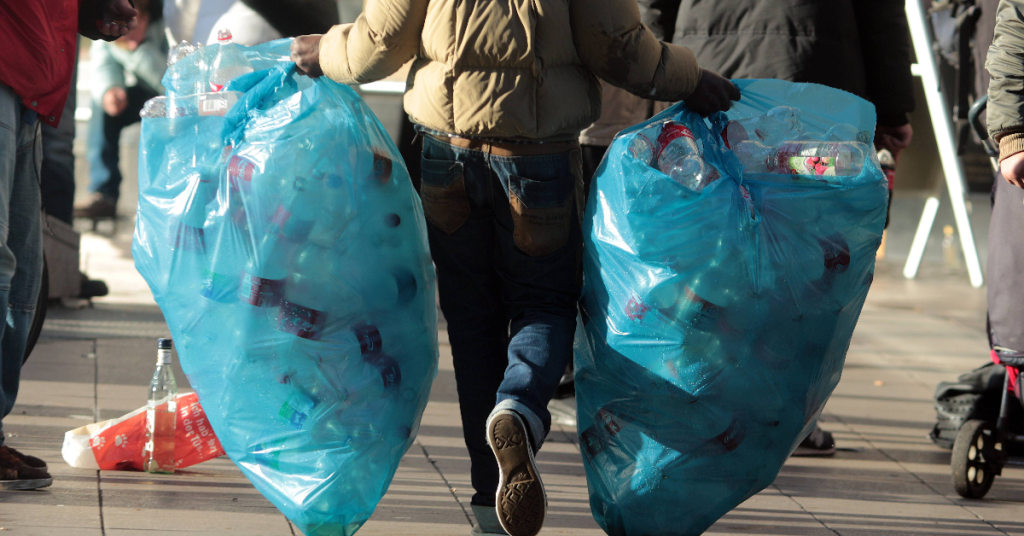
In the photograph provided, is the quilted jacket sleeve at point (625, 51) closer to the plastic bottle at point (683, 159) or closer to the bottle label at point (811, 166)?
the plastic bottle at point (683, 159)

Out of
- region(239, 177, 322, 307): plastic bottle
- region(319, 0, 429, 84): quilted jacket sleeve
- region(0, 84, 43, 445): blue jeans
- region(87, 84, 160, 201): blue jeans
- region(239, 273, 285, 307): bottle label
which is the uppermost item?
region(319, 0, 429, 84): quilted jacket sleeve

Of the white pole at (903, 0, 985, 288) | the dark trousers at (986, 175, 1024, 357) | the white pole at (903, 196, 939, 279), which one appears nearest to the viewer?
Answer: the dark trousers at (986, 175, 1024, 357)

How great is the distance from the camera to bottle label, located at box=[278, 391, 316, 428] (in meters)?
2.58

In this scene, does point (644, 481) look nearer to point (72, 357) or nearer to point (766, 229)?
point (766, 229)

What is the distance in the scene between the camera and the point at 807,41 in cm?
359

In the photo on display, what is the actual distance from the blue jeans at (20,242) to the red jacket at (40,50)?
0.17 feet

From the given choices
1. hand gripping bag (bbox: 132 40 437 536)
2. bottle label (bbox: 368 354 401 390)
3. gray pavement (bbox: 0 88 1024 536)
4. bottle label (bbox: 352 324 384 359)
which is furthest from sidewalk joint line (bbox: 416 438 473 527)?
bottle label (bbox: 352 324 384 359)

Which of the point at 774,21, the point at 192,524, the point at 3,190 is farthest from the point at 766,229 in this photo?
the point at 3,190

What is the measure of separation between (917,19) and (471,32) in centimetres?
694

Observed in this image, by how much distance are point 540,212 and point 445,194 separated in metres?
0.24

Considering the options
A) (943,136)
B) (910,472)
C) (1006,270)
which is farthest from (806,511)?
(943,136)

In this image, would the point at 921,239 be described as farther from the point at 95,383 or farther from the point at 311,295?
the point at 311,295

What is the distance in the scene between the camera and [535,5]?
97.0 inches

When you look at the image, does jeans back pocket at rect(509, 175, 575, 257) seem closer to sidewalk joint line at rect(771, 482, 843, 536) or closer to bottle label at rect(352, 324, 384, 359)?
bottle label at rect(352, 324, 384, 359)
